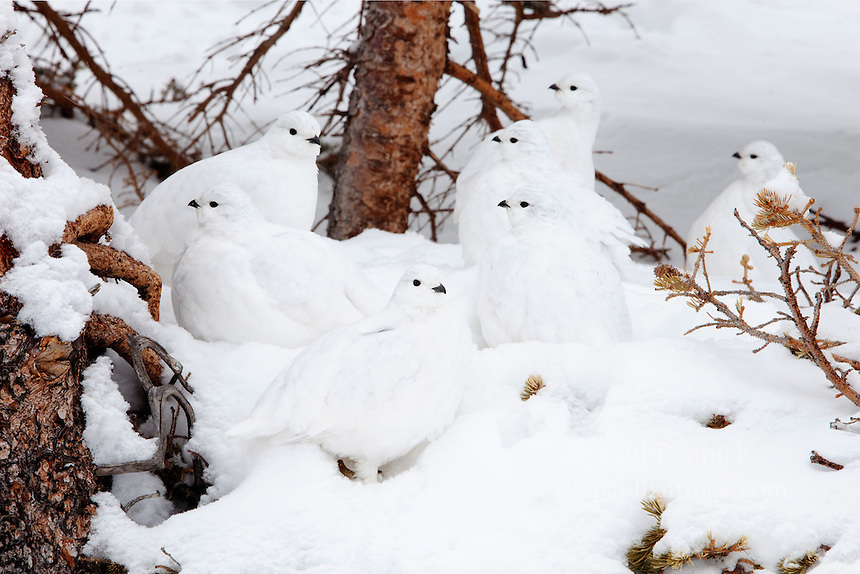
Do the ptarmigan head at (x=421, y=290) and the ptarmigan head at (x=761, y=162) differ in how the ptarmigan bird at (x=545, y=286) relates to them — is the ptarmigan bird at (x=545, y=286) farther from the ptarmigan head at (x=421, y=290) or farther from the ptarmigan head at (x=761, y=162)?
the ptarmigan head at (x=761, y=162)

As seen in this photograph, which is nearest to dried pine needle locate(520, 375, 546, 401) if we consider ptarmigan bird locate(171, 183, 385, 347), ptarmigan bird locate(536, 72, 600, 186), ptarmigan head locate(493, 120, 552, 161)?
ptarmigan bird locate(171, 183, 385, 347)

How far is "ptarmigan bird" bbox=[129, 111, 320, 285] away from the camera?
2834 mm

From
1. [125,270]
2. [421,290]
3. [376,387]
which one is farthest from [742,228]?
[125,270]

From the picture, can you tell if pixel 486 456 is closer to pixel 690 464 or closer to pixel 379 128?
pixel 690 464

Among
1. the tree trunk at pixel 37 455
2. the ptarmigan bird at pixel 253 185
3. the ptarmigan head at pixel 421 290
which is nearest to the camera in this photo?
the tree trunk at pixel 37 455

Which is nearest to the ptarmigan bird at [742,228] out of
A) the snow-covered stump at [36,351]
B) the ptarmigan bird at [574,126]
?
the ptarmigan bird at [574,126]

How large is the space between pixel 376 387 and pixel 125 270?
0.90 meters

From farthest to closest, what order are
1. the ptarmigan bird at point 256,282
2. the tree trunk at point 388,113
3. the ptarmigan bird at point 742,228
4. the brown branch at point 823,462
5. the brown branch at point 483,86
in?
the brown branch at point 483,86, the tree trunk at point 388,113, the ptarmigan bird at point 742,228, the ptarmigan bird at point 256,282, the brown branch at point 823,462

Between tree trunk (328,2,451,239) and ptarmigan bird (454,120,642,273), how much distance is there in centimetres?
104

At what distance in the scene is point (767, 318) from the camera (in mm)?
2842

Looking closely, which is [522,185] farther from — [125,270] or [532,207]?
[125,270]

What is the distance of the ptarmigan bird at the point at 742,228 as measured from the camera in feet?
13.1

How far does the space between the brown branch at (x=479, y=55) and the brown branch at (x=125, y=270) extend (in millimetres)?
2828

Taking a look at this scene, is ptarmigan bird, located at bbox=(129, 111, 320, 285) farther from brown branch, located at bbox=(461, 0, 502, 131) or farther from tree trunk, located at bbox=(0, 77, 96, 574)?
brown branch, located at bbox=(461, 0, 502, 131)
